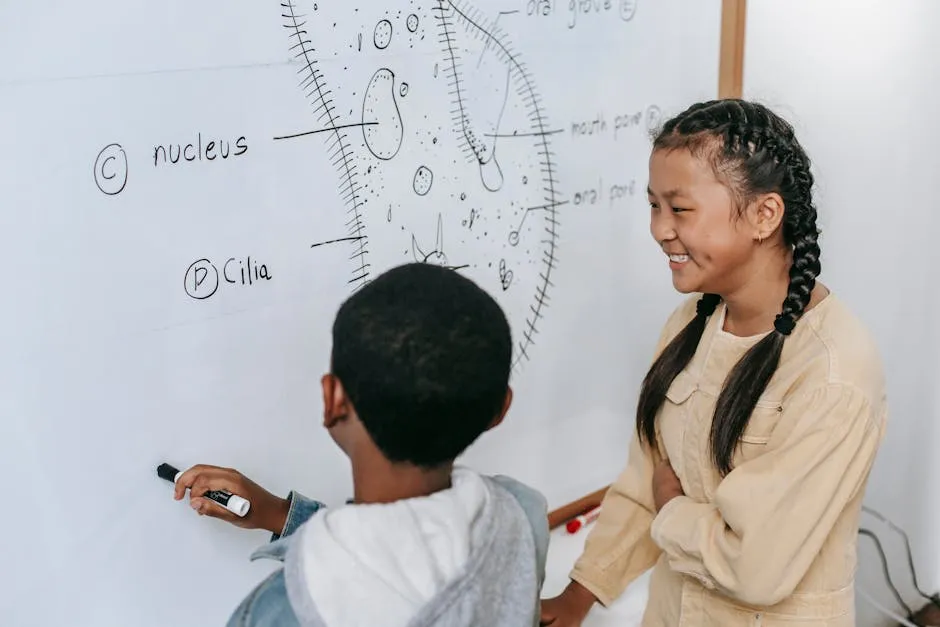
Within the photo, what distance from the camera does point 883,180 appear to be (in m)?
1.74

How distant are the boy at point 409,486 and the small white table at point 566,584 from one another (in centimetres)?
58

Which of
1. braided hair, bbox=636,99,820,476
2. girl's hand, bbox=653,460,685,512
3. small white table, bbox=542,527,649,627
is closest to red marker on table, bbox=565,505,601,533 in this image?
small white table, bbox=542,527,649,627

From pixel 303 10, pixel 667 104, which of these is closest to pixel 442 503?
pixel 303 10

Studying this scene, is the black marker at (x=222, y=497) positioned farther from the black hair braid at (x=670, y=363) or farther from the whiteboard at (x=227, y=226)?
the black hair braid at (x=670, y=363)

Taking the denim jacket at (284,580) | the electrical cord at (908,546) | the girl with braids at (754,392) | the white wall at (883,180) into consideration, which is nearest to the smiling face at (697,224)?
the girl with braids at (754,392)

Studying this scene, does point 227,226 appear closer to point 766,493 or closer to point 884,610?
point 766,493

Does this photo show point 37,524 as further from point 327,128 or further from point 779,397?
point 779,397

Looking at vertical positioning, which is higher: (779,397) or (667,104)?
(667,104)

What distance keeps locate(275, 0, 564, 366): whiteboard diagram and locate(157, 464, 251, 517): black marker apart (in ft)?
0.85

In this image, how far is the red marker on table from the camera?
1384 millimetres

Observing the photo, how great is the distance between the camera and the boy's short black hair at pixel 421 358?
0.70 meters

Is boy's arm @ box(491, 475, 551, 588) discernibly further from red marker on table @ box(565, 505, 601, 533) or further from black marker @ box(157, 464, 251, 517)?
red marker on table @ box(565, 505, 601, 533)

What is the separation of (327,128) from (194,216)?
0.55ft

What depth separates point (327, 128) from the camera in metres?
1.02
